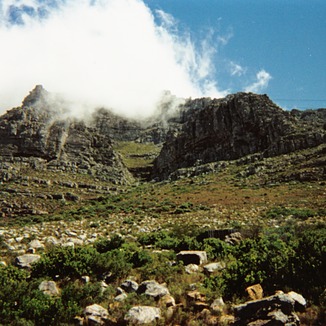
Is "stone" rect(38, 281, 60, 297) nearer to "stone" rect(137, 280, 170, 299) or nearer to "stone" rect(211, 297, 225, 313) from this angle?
"stone" rect(137, 280, 170, 299)

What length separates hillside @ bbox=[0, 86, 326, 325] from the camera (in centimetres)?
605

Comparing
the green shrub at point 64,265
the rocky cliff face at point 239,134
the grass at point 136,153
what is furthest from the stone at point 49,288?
the grass at point 136,153

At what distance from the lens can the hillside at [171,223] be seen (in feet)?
19.8

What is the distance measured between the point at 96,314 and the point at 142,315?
99cm

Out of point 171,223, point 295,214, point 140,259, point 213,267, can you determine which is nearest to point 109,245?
point 140,259

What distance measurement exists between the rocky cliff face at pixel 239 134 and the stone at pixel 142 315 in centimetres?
6353

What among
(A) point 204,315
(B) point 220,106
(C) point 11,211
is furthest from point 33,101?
(A) point 204,315

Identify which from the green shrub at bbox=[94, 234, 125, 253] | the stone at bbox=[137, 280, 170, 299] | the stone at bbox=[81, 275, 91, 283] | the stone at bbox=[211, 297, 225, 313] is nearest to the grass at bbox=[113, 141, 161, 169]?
the green shrub at bbox=[94, 234, 125, 253]

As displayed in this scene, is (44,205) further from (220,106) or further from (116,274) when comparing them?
(220,106)

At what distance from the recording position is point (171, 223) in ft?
74.3

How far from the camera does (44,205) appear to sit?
5250 centimetres

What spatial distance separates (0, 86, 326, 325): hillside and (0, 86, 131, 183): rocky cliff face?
1.44 ft

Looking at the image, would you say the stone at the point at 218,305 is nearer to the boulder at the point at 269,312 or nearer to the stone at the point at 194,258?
the boulder at the point at 269,312

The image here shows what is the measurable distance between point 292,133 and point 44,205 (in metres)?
58.5
